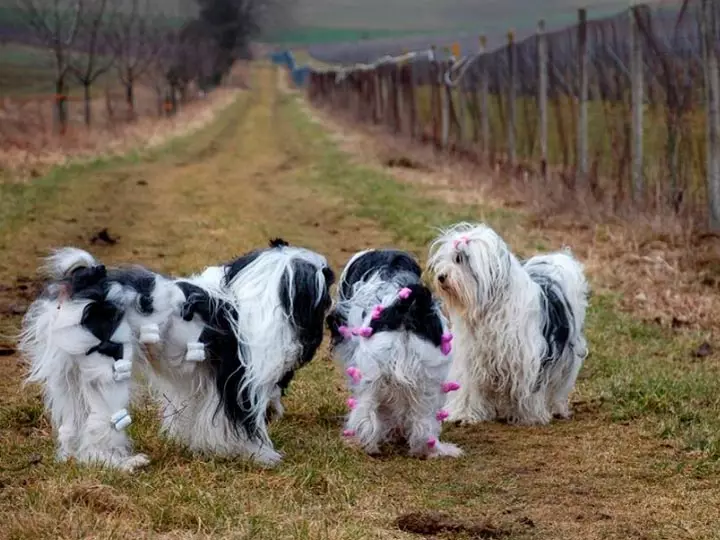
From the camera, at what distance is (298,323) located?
17.7ft

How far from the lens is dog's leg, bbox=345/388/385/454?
5523 millimetres

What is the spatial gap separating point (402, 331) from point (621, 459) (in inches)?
53.3

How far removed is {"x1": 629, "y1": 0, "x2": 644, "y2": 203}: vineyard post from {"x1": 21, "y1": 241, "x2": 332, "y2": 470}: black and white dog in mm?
7633

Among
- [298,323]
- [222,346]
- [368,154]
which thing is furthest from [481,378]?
[368,154]

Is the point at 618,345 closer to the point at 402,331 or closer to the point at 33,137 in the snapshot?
the point at 402,331

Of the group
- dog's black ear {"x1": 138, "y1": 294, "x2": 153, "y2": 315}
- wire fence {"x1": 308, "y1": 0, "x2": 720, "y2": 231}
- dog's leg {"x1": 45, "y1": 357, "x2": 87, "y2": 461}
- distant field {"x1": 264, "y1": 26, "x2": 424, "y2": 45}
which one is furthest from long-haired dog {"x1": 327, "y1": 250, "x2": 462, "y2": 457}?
distant field {"x1": 264, "y1": 26, "x2": 424, "y2": 45}

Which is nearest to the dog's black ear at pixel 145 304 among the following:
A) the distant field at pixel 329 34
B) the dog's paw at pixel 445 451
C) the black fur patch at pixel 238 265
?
the black fur patch at pixel 238 265

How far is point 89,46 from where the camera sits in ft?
105

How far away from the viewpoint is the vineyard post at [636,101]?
476 inches

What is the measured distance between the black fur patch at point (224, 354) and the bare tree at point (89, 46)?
24.6 meters

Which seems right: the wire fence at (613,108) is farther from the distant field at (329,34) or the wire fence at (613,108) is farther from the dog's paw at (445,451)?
the distant field at (329,34)

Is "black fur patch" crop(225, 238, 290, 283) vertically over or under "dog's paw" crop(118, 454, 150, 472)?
over

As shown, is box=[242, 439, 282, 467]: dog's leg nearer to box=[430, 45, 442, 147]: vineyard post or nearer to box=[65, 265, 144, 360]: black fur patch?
box=[65, 265, 144, 360]: black fur patch

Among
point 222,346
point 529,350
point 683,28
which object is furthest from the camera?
point 683,28
